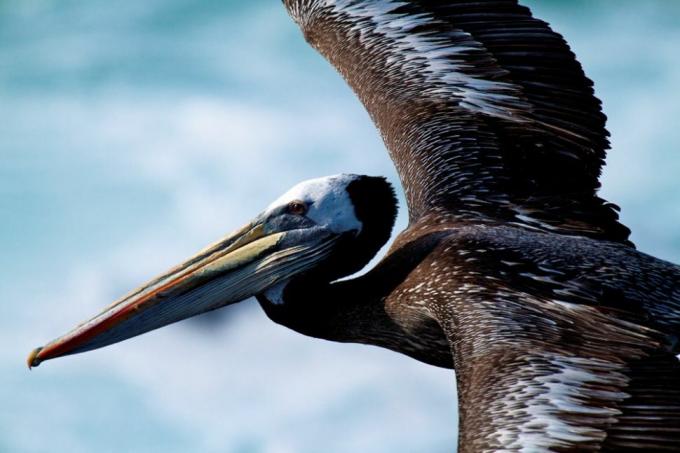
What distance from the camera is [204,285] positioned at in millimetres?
10836

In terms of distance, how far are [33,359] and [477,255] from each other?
11.3 feet

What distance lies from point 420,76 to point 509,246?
2.75m

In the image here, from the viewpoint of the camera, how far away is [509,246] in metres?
9.88

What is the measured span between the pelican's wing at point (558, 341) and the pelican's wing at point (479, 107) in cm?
84

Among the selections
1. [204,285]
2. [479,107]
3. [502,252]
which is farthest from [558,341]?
[479,107]

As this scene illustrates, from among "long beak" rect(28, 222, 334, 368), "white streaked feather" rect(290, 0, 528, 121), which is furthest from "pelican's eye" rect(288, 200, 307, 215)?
"white streaked feather" rect(290, 0, 528, 121)

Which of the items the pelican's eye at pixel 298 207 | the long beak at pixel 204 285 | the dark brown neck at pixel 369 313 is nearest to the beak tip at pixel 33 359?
the long beak at pixel 204 285

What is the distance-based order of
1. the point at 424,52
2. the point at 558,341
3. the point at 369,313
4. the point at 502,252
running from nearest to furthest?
the point at 558,341
the point at 502,252
the point at 369,313
the point at 424,52

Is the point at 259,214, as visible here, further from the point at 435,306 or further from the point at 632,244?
the point at 632,244

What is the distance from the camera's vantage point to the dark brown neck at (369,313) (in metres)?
10.2

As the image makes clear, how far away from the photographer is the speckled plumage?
27.4ft

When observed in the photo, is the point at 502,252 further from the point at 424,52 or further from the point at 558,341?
the point at 424,52

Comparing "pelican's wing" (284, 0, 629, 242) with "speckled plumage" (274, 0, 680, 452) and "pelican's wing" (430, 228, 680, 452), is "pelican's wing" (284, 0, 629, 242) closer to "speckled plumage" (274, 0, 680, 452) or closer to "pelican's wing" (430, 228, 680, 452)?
"speckled plumage" (274, 0, 680, 452)

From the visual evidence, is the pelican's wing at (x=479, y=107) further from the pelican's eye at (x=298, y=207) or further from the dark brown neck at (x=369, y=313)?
the pelican's eye at (x=298, y=207)
